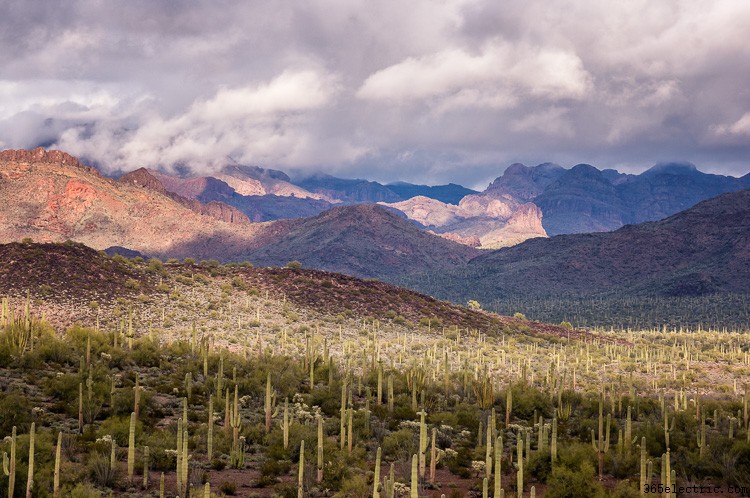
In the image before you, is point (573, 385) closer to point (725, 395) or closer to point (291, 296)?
point (725, 395)

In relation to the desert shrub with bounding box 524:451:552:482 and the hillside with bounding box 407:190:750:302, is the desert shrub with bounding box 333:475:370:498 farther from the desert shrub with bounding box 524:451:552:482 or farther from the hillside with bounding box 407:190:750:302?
the hillside with bounding box 407:190:750:302

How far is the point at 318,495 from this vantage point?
49.3ft

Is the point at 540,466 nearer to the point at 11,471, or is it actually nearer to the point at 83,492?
the point at 83,492

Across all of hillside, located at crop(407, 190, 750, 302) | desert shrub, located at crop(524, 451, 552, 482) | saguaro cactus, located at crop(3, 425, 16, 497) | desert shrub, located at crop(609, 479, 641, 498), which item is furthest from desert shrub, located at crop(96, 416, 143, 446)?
hillside, located at crop(407, 190, 750, 302)

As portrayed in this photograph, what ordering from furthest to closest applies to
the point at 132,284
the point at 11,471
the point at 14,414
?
1. the point at 132,284
2. the point at 14,414
3. the point at 11,471

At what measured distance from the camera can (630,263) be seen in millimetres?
175875

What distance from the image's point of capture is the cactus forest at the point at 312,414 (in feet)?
49.6

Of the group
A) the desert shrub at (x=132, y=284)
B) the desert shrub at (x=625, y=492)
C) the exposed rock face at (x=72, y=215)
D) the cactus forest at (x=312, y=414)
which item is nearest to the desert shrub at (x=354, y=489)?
the cactus forest at (x=312, y=414)

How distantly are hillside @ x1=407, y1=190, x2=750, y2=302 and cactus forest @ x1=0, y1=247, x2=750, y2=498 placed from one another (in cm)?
10807

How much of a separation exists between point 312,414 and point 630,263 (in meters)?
168

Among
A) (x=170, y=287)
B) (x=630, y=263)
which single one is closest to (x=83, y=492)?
(x=170, y=287)

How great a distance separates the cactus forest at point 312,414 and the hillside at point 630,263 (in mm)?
108075

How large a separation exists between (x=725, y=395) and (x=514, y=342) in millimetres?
19974

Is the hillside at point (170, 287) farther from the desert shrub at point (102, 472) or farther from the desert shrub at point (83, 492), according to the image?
the desert shrub at point (83, 492)
